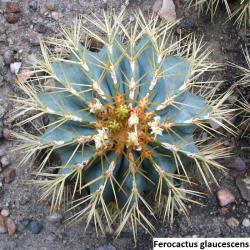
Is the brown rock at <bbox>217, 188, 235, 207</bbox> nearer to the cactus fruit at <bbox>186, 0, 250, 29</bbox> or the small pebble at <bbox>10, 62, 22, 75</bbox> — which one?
the cactus fruit at <bbox>186, 0, 250, 29</bbox>

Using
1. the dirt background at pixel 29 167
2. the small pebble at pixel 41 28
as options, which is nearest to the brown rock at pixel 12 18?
the dirt background at pixel 29 167

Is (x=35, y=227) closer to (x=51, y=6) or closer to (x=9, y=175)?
(x=9, y=175)

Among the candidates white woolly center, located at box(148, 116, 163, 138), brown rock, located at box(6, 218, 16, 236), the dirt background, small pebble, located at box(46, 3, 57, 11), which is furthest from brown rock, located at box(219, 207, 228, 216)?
small pebble, located at box(46, 3, 57, 11)

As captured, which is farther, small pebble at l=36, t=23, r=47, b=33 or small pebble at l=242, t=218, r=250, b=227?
small pebble at l=36, t=23, r=47, b=33

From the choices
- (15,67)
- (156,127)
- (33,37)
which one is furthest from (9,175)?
(156,127)

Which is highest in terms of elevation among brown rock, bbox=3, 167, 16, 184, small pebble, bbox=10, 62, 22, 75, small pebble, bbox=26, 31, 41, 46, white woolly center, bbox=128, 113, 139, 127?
white woolly center, bbox=128, 113, 139, 127

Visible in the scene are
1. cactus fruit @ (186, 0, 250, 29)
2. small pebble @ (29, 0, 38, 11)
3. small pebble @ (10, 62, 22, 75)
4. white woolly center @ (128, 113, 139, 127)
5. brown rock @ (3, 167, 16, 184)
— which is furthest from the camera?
small pebble @ (29, 0, 38, 11)

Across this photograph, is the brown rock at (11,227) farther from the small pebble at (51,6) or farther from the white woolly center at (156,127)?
the small pebble at (51,6)
